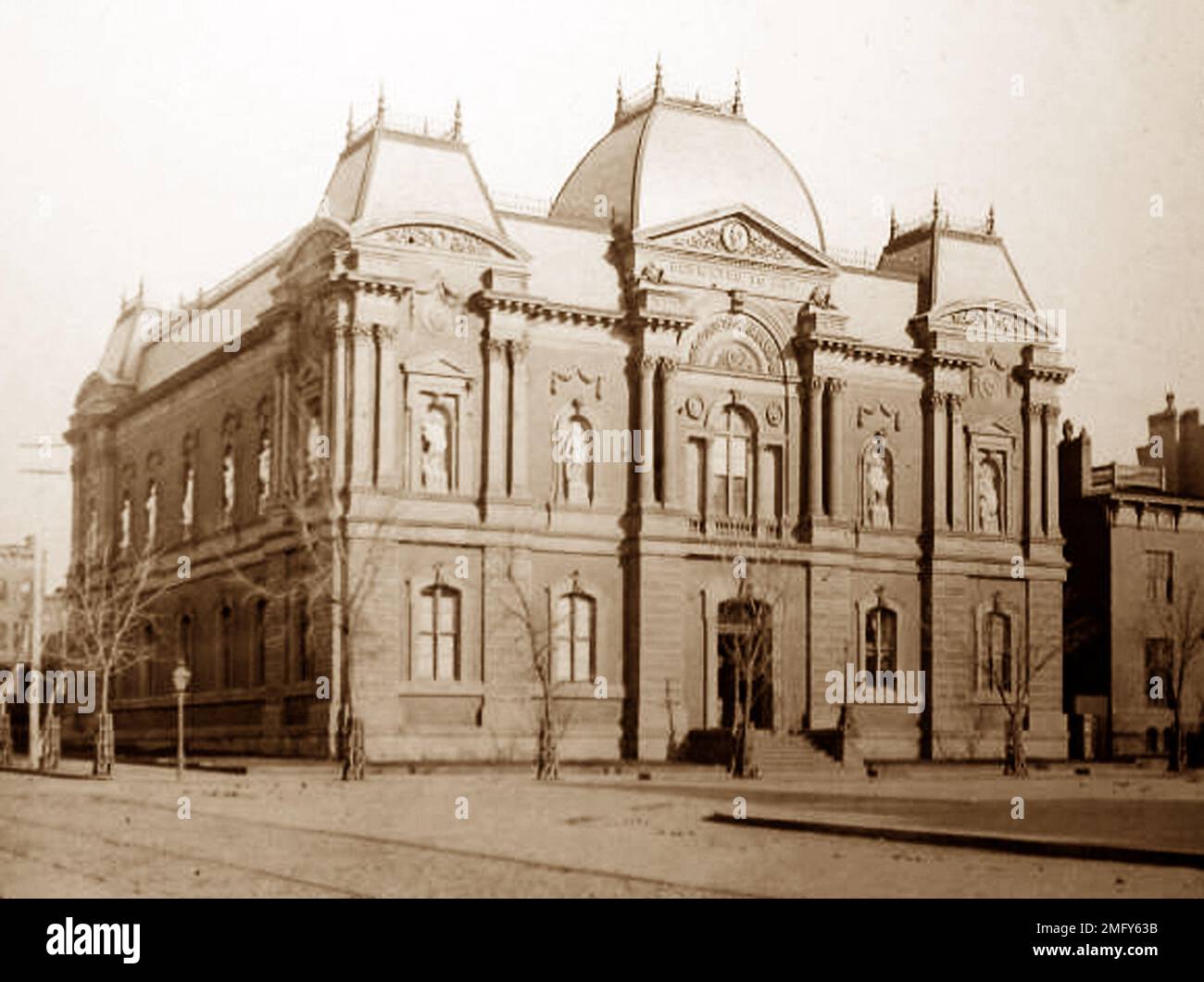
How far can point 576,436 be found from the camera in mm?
53875

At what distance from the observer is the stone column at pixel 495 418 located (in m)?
51.9

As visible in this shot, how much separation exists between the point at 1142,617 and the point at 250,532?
27781 millimetres

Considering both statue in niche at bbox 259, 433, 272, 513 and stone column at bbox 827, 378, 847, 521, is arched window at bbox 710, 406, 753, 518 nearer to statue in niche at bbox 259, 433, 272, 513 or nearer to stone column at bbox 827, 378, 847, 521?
stone column at bbox 827, 378, 847, 521

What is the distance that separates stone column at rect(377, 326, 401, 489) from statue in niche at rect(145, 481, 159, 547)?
1763cm

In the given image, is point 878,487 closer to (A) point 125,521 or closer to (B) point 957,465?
(B) point 957,465

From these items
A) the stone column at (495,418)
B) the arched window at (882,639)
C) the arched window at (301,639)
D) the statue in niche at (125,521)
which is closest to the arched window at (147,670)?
the statue in niche at (125,521)

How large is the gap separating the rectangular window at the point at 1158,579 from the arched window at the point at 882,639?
382 inches

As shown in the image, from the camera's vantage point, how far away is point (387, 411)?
50.5 meters

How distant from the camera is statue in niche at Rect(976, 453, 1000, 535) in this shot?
59.9 m

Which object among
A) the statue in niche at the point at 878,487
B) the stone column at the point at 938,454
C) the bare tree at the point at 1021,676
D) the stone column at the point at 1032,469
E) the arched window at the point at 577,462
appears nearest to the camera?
the arched window at the point at 577,462

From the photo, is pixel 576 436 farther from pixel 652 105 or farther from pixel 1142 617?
pixel 1142 617

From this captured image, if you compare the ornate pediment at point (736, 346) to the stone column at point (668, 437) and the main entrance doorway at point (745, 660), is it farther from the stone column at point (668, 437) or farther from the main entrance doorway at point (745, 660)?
the main entrance doorway at point (745, 660)

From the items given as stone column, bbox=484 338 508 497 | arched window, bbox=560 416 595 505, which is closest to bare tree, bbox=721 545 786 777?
arched window, bbox=560 416 595 505
